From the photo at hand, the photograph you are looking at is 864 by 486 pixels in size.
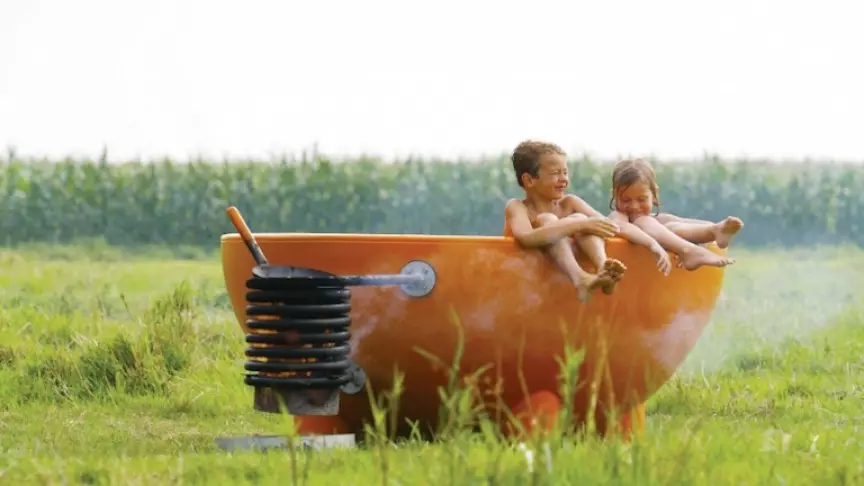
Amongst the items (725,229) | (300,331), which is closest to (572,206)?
(725,229)

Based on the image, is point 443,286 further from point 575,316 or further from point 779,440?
point 779,440

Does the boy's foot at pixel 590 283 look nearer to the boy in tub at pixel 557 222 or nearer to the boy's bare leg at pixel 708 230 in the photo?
the boy in tub at pixel 557 222

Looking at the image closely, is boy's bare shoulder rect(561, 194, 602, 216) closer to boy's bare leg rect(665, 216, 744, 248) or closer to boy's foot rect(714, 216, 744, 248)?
boy's bare leg rect(665, 216, 744, 248)

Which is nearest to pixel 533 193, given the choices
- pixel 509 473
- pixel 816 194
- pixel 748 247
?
pixel 509 473

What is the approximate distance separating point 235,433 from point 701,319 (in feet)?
6.01

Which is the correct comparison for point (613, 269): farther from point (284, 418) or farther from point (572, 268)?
point (284, 418)

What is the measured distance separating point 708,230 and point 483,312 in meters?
0.85

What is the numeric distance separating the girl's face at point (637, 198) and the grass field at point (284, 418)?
2.35 ft

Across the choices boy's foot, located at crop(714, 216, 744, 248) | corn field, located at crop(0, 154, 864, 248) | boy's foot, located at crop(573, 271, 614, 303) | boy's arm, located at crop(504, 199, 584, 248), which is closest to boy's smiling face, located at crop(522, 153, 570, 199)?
boy's arm, located at crop(504, 199, 584, 248)

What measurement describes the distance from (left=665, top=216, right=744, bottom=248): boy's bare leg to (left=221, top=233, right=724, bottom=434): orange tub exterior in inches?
5.3

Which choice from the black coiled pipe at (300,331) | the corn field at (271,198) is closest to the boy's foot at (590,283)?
the black coiled pipe at (300,331)

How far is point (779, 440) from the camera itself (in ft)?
12.8

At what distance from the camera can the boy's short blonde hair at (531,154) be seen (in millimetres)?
4520

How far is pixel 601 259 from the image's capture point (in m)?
4.22
